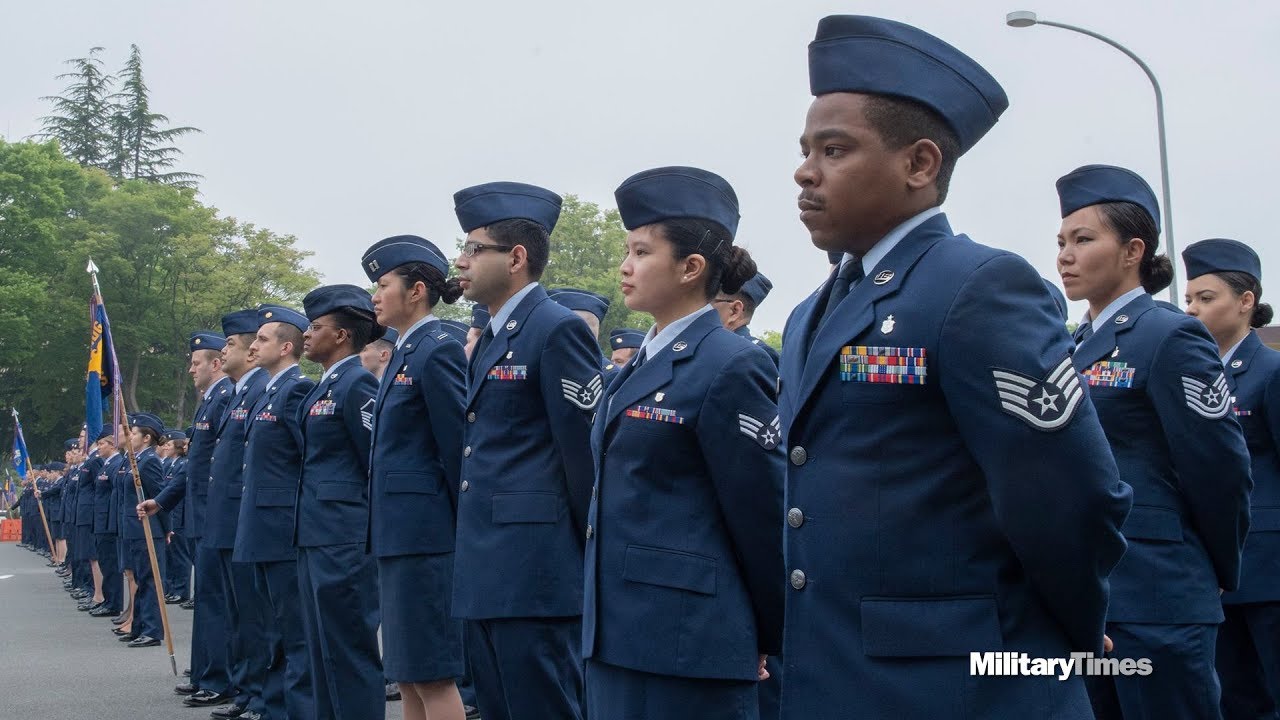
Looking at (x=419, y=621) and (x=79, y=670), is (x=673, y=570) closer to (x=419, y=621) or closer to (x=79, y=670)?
(x=419, y=621)

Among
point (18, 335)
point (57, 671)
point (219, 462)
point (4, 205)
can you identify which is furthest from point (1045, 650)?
point (4, 205)

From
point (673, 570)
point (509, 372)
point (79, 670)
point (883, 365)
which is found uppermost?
point (509, 372)

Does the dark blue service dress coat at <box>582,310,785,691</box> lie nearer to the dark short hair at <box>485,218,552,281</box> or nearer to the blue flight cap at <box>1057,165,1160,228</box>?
the blue flight cap at <box>1057,165,1160,228</box>

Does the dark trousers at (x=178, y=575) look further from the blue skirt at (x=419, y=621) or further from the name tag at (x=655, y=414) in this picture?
the name tag at (x=655, y=414)

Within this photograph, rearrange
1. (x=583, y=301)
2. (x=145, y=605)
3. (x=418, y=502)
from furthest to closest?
1. (x=145, y=605)
2. (x=583, y=301)
3. (x=418, y=502)

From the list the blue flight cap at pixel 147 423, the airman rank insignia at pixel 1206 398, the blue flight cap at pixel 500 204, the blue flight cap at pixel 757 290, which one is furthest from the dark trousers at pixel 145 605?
the airman rank insignia at pixel 1206 398

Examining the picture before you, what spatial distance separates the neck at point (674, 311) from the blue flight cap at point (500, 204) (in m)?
1.49

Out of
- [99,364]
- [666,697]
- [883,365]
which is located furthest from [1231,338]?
[99,364]

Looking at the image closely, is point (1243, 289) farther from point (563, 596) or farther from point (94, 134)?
point (94, 134)

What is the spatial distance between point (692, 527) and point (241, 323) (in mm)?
6414

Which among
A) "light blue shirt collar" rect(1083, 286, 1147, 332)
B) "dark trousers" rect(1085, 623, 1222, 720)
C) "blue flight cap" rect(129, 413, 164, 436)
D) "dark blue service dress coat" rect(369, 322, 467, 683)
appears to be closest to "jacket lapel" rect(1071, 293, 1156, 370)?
"light blue shirt collar" rect(1083, 286, 1147, 332)

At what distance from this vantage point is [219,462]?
9031 mm

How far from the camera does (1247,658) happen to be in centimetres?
566

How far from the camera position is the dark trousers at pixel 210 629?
9.79 meters
